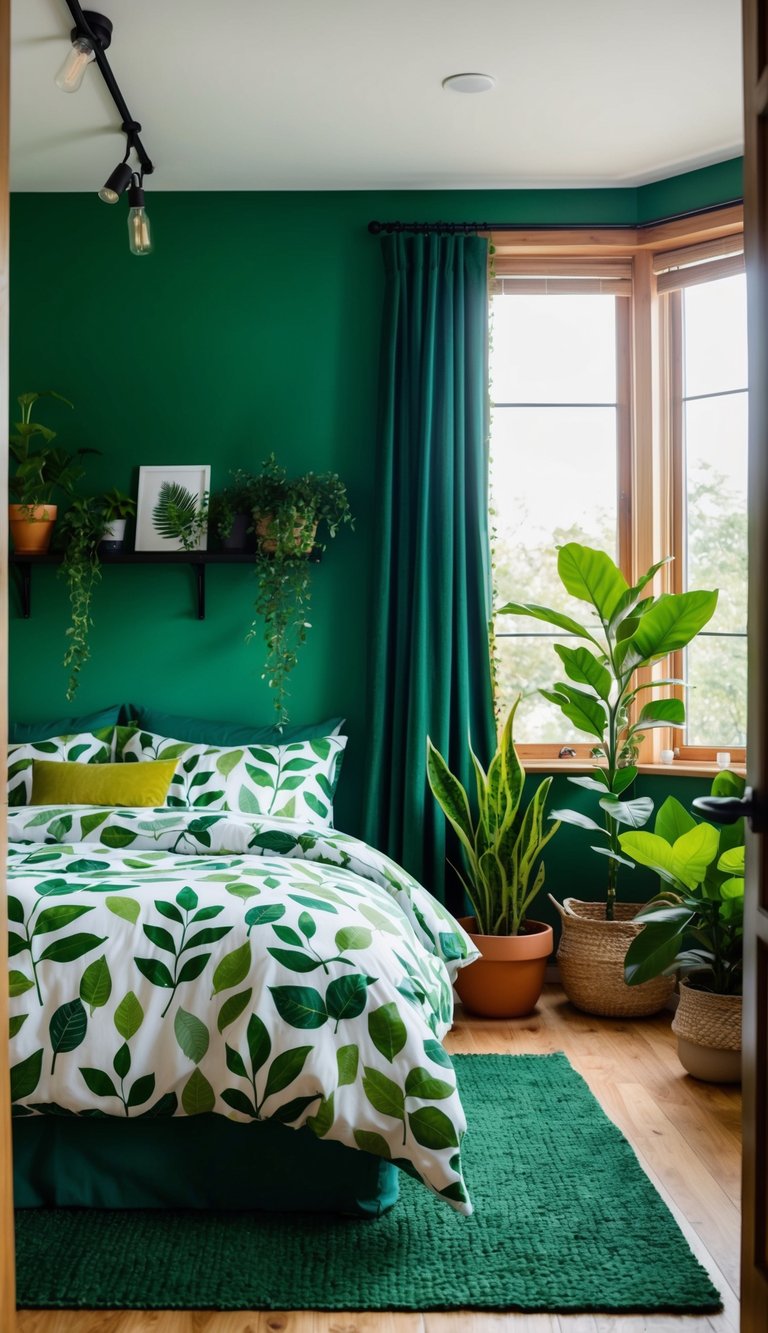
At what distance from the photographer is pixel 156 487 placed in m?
4.29

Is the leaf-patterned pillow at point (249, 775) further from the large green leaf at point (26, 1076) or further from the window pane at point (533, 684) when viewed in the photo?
the large green leaf at point (26, 1076)

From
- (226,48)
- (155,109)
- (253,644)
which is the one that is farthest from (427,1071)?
(155,109)

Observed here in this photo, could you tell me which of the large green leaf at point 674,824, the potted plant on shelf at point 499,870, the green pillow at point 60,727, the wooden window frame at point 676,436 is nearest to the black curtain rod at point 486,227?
the wooden window frame at point 676,436

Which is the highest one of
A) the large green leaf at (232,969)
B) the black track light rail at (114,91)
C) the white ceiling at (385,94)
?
the white ceiling at (385,94)

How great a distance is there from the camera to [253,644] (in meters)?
4.32

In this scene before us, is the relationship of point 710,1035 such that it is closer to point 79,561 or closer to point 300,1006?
point 300,1006

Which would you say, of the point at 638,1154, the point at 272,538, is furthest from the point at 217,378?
the point at 638,1154

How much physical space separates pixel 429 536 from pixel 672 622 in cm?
99

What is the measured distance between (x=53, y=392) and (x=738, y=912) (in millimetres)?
2992

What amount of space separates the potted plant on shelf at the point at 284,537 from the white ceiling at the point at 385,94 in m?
1.12

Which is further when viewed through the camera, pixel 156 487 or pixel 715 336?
pixel 156 487

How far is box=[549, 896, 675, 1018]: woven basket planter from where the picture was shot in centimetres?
376

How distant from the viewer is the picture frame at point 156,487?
424cm

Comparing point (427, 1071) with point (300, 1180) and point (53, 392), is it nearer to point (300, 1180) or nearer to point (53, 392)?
point (300, 1180)
